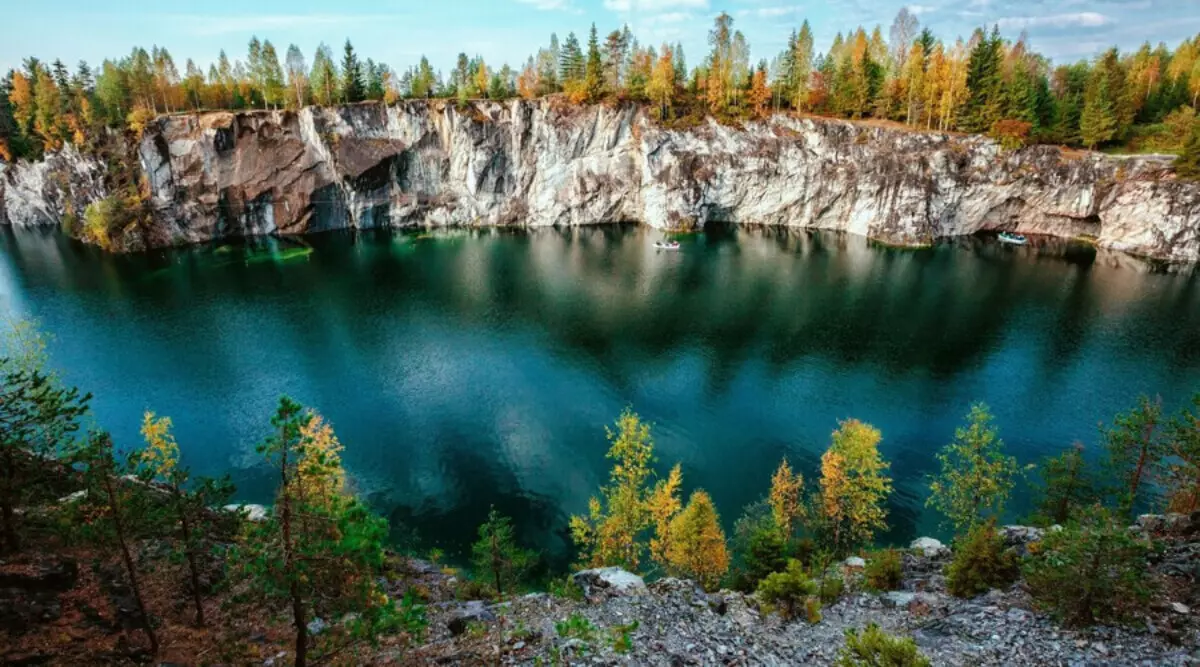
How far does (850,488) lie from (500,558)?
52.9ft

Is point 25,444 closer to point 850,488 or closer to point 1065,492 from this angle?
point 850,488

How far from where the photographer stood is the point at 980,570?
1745cm

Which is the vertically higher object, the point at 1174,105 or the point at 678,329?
the point at 1174,105

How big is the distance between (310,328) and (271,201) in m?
53.1

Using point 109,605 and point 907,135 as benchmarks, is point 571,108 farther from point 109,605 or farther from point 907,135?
point 109,605

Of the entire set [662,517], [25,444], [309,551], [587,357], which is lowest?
[662,517]

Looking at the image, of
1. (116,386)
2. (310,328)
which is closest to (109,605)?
(116,386)

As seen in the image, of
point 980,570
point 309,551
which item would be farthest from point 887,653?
point 309,551

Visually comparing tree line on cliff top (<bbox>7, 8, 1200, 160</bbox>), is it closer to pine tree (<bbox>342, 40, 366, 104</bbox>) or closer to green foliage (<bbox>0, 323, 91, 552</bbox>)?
pine tree (<bbox>342, 40, 366, 104</bbox>)

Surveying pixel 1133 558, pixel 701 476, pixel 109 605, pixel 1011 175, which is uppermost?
pixel 1011 175

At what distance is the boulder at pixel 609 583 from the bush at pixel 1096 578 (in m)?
10.5

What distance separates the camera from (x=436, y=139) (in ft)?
342

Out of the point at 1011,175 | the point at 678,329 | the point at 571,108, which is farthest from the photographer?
the point at 571,108

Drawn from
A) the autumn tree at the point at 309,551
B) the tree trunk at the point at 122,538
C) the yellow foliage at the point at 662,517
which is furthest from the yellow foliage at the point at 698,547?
the tree trunk at the point at 122,538
